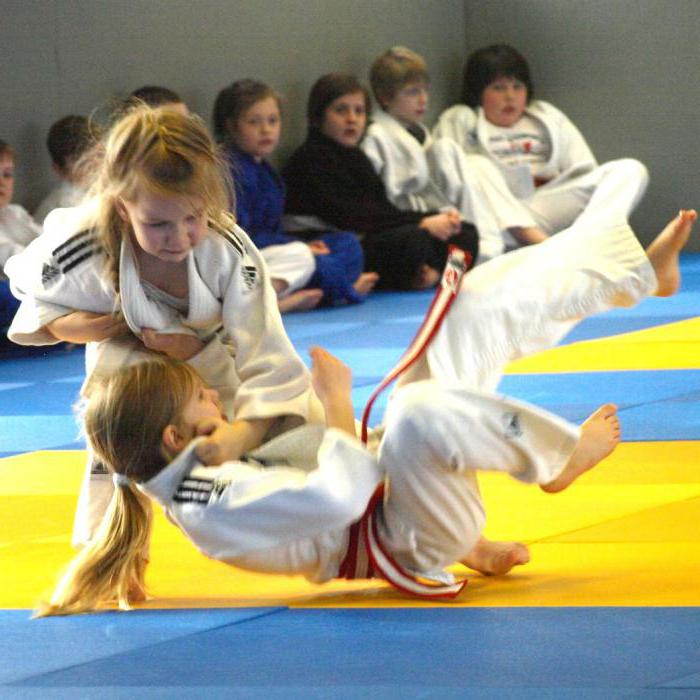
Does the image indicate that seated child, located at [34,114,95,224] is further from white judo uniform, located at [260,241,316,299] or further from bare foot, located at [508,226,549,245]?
bare foot, located at [508,226,549,245]

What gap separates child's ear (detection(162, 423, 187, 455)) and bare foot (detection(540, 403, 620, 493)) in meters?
0.77

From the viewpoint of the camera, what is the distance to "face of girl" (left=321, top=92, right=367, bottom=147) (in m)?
9.57

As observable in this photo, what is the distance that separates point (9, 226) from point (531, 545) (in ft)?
15.4

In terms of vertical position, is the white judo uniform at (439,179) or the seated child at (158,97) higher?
the seated child at (158,97)

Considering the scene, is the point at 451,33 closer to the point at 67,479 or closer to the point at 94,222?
the point at 67,479

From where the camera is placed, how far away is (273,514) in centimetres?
293

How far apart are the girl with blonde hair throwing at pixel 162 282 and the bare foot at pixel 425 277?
236 inches

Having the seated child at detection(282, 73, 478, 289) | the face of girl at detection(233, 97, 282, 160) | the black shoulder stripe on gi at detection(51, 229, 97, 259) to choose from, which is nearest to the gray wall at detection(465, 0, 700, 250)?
the seated child at detection(282, 73, 478, 289)

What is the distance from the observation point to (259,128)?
8875 millimetres

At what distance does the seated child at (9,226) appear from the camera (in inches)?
287

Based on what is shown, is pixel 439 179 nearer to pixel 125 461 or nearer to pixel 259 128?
pixel 259 128

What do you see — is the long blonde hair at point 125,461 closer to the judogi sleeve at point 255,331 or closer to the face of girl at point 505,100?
the judogi sleeve at point 255,331

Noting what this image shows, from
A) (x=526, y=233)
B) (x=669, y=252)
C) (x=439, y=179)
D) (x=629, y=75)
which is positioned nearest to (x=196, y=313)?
(x=669, y=252)

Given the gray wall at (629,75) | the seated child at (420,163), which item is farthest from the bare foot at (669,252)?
the gray wall at (629,75)
